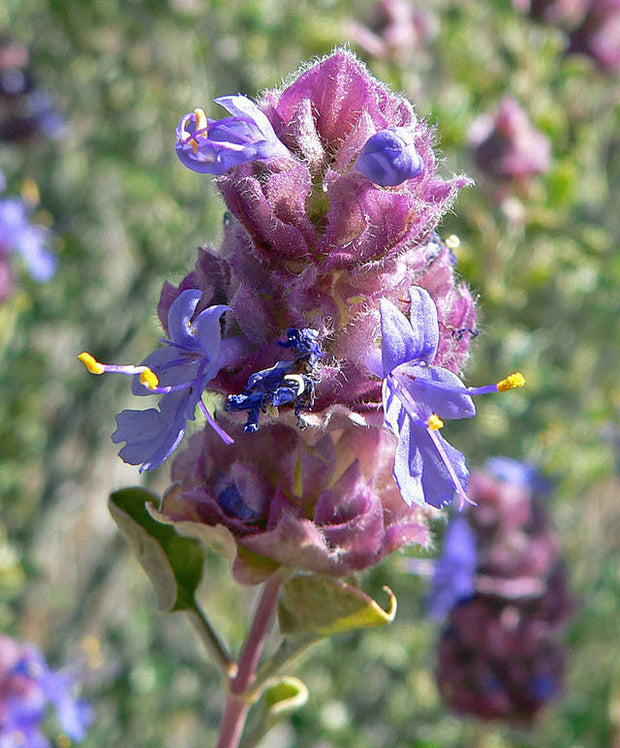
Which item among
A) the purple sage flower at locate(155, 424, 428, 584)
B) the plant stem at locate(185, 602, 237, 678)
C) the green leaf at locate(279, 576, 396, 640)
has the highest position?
the purple sage flower at locate(155, 424, 428, 584)

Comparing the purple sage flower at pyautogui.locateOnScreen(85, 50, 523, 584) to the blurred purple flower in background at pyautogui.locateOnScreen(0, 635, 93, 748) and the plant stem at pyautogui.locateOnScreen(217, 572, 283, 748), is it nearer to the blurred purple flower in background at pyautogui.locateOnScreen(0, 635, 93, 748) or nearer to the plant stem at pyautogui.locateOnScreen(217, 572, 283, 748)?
the plant stem at pyautogui.locateOnScreen(217, 572, 283, 748)

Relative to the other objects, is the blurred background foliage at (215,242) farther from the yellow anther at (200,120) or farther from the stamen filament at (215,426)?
the yellow anther at (200,120)

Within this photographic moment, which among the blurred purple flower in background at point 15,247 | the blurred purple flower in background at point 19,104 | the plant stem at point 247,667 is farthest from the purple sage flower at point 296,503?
the blurred purple flower in background at point 19,104

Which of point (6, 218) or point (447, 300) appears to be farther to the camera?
point (6, 218)

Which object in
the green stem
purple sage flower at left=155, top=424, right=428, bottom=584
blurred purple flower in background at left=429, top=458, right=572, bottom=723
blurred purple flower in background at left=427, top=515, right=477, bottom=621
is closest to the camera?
purple sage flower at left=155, top=424, right=428, bottom=584

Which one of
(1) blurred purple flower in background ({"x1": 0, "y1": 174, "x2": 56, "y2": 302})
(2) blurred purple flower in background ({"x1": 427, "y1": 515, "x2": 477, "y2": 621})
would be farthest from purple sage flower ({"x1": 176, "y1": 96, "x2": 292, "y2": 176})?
(1) blurred purple flower in background ({"x1": 0, "y1": 174, "x2": 56, "y2": 302})

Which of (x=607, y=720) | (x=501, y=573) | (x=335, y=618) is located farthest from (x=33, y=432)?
(x=335, y=618)

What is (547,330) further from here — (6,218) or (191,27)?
(6,218)

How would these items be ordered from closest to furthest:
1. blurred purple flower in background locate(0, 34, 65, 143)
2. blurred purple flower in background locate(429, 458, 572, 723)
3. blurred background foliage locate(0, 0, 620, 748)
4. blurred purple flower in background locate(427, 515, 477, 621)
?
blurred purple flower in background locate(427, 515, 477, 621)
blurred purple flower in background locate(429, 458, 572, 723)
blurred background foliage locate(0, 0, 620, 748)
blurred purple flower in background locate(0, 34, 65, 143)
